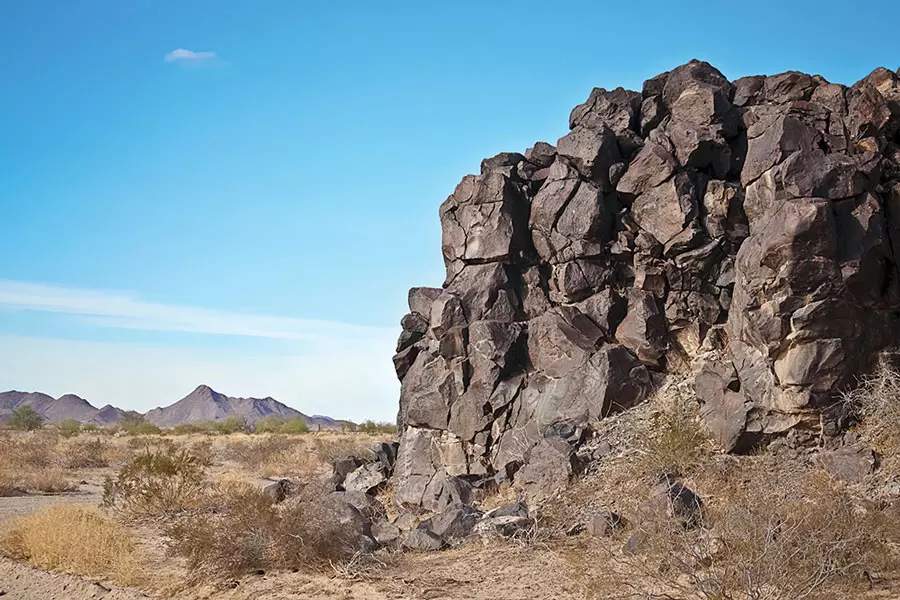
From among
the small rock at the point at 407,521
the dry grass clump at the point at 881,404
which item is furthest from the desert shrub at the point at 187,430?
the dry grass clump at the point at 881,404

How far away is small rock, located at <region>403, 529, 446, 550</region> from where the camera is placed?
506 inches

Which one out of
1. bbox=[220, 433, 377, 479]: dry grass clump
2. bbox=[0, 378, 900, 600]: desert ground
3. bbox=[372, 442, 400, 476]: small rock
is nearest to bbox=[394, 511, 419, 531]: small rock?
bbox=[0, 378, 900, 600]: desert ground

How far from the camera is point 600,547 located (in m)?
11.5

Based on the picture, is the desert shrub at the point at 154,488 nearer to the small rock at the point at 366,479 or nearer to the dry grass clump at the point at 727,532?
the small rock at the point at 366,479

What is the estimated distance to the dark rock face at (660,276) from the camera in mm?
14211

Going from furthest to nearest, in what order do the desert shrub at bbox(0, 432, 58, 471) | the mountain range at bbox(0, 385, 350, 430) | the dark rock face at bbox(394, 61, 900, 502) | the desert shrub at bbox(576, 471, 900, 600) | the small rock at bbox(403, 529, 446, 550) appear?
the mountain range at bbox(0, 385, 350, 430), the desert shrub at bbox(0, 432, 58, 471), the dark rock face at bbox(394, 61, 900, 502), the small rock at bbox(403, 529, 446, 550), the desert shrub at bbox(576, 471, 900, 600)

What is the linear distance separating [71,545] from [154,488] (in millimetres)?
4919

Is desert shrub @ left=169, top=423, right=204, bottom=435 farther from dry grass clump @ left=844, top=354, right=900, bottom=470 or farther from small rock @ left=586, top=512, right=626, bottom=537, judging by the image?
dry grass clump @ left=844, top=354, right=900, bottom=470

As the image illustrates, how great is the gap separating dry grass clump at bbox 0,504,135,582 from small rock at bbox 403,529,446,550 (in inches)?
177

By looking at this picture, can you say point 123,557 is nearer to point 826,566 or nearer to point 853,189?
point 826,566

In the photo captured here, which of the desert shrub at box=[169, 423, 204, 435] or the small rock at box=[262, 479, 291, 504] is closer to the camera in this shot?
the small rock at box=[262, 479, 291, 504]

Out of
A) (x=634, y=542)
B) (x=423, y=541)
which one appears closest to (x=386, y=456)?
(x=423, y=541)

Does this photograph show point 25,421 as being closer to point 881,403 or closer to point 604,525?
point 604,525

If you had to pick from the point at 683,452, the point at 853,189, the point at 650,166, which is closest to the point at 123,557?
the point at 683,452
